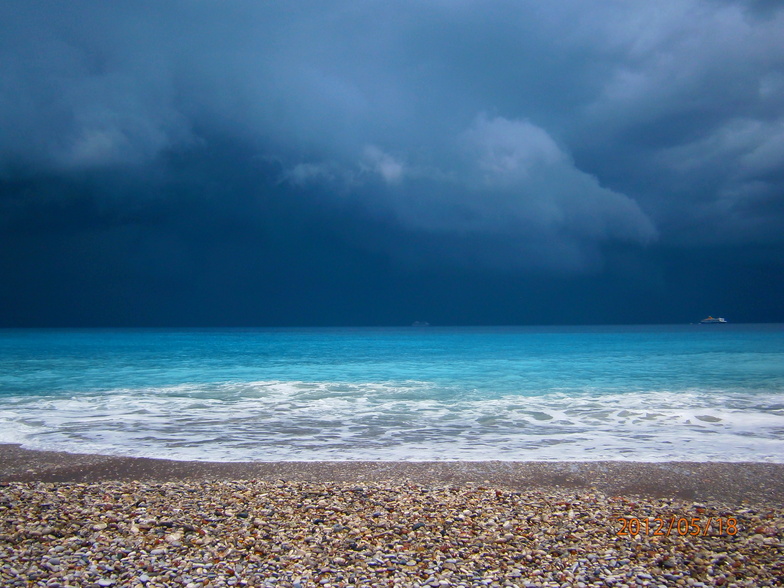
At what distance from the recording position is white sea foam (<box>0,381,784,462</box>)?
31.2ft

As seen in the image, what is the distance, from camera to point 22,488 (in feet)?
21.9

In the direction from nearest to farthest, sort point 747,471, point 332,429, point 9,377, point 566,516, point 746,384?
point 566,516
point 747,471
point 332,429
point 746,384
point 9,377

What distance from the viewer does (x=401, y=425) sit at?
1258cm

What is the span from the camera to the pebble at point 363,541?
417 cm

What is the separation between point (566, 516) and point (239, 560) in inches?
138

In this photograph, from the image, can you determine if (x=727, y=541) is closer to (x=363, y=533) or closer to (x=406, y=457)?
(x=363, y=533)

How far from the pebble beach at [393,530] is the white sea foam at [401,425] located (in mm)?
1743

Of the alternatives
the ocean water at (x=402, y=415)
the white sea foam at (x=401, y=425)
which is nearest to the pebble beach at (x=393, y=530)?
the white sea foam at (x=401, y=425)

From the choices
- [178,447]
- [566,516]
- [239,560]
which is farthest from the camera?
[178,447]

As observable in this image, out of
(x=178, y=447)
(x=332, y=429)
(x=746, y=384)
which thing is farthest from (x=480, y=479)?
(x=746, y=384)

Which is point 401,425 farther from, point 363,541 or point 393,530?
point 363,541
